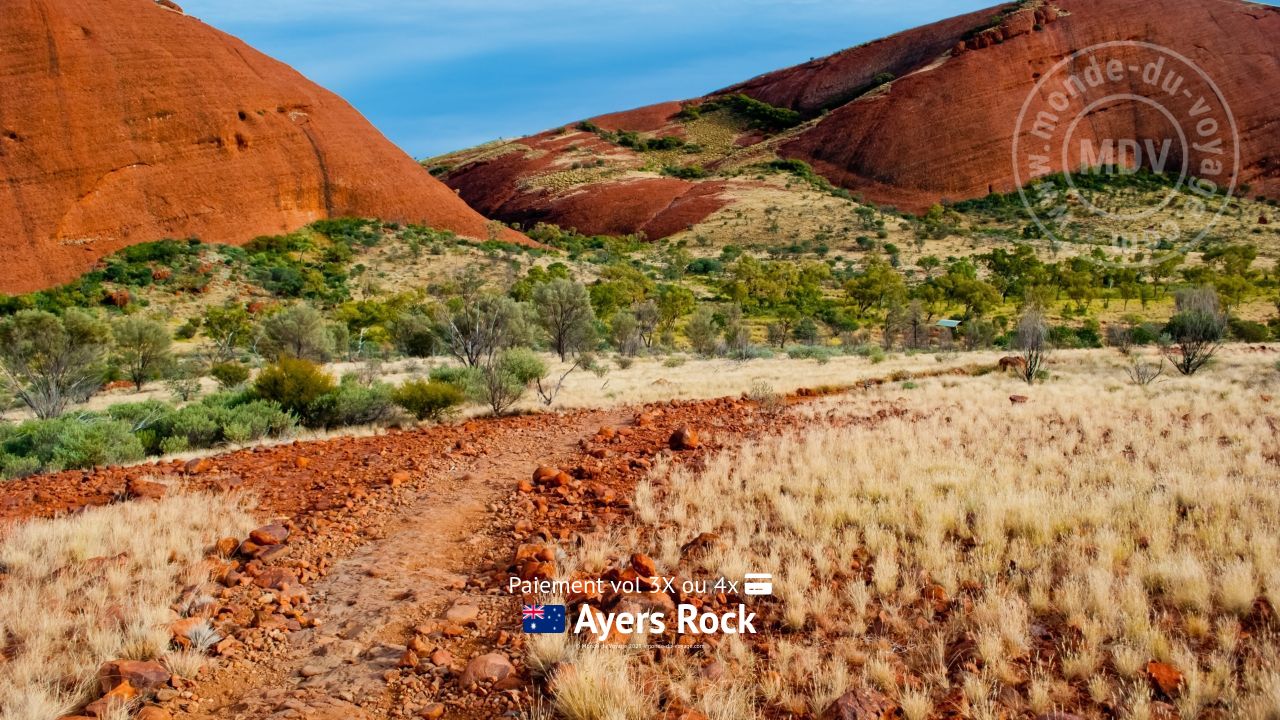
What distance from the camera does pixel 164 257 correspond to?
36.1m

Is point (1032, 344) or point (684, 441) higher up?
point (684, 441)

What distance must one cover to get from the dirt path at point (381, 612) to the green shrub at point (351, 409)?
451 cm

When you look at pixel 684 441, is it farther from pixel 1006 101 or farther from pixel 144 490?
pixel 1006 101

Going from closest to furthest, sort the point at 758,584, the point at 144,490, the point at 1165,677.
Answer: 1. the point at 1165,677
2. the point at 758,584
3. the point at 144,490

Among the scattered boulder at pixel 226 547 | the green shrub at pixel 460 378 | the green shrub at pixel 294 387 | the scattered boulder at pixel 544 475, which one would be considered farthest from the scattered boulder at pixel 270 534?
the green shrub at pixel 460 378

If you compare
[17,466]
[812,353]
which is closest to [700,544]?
[17,466]

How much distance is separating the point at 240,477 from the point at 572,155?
3252 inches

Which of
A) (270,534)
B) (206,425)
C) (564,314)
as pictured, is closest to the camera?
(270,534)

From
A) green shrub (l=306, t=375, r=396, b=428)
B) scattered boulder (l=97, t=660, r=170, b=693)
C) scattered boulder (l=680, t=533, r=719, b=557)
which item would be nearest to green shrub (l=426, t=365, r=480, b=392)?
green shrub (l=306, t=375, r=396, b=428)

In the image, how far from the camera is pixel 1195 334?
59.7 feet

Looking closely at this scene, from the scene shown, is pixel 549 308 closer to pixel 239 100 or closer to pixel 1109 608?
pixel 1109 608

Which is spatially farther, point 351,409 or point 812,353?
point 812,353

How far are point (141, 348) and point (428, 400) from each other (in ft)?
51.4

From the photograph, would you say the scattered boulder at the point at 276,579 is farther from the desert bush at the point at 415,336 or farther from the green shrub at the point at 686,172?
the green shrub at the point at 686,172
